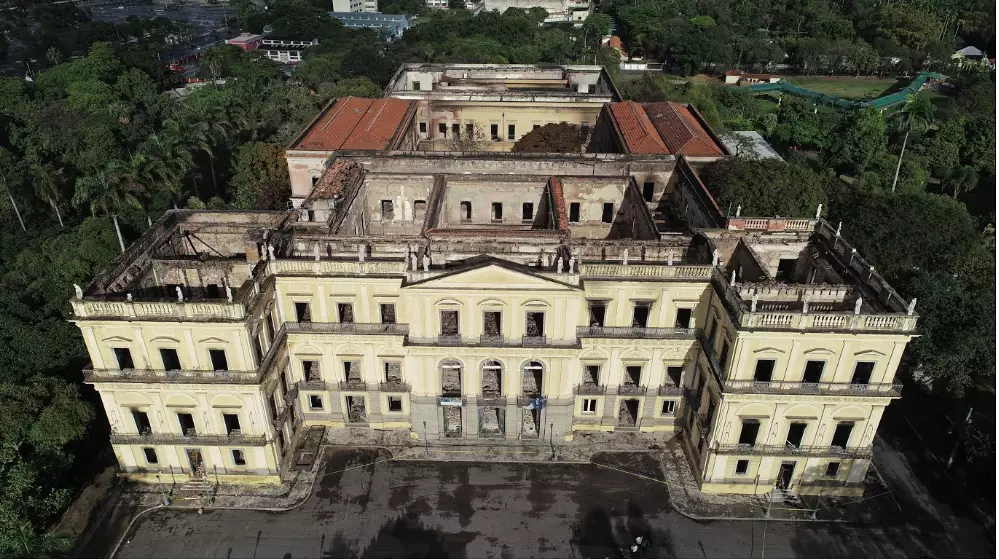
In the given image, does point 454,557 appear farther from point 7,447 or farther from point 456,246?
point 7,447

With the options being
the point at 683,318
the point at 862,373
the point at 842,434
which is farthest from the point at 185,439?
the point at 862,373

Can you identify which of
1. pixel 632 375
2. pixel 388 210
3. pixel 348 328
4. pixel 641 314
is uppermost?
pixel 388 210

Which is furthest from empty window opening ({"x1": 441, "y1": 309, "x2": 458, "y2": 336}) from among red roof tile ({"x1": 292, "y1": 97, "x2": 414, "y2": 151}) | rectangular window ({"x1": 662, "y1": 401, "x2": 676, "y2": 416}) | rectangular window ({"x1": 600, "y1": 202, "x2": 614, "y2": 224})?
red roof tile ({"x1": 292, "y1": 97, "x2": 414, "y2": 151})

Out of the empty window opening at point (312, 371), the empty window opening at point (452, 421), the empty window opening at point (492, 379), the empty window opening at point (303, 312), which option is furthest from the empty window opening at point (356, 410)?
the empty window opening at point (492, 379)

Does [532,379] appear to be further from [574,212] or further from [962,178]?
[962,178]

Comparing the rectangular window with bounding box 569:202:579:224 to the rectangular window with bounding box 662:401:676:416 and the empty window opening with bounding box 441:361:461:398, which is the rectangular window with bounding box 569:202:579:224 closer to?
the empty window opening with bounding box 441:361:461:398

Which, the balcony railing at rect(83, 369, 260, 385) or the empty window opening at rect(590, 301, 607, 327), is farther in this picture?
the empty window opening at rect(590, 301, 607, 327)
